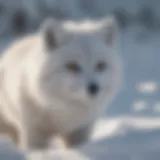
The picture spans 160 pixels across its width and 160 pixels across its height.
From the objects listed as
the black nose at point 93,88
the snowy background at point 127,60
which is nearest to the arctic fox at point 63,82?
the black nose at point 93,88

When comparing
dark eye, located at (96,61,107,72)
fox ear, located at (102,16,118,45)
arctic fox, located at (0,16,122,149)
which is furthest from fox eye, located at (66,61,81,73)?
fox ear, located at (102,16,118,45)

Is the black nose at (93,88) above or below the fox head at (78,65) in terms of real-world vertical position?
below

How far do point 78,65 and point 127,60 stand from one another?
22.7ft

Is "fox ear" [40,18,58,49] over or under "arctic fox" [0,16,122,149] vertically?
over

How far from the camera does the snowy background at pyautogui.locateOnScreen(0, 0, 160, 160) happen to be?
2.91 m

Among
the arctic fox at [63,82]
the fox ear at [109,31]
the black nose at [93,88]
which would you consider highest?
the fox ear at [109,31]

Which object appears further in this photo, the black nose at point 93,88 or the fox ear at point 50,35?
the fox ear at point 50,35

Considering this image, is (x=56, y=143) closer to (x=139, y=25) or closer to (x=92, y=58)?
(x=92, y=58)

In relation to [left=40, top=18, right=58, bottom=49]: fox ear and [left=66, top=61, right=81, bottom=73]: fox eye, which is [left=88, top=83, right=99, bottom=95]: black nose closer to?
[left=66, top=61, right=81, bottom=73]: fox eye

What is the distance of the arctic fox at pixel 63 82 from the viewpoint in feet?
11.0

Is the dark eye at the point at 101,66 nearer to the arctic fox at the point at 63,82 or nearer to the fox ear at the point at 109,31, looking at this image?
the arctic fox at the point at 63,82

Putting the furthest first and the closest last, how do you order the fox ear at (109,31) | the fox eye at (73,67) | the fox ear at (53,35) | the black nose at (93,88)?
the fox ear at (109,31) → the fox ear at (53,35) → the fox eye at (73,67) → the black nose at (93,88)

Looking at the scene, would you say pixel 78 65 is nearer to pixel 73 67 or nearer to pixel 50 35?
pixel 73 67

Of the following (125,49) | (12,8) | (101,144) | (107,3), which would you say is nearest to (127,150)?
(101,144)
